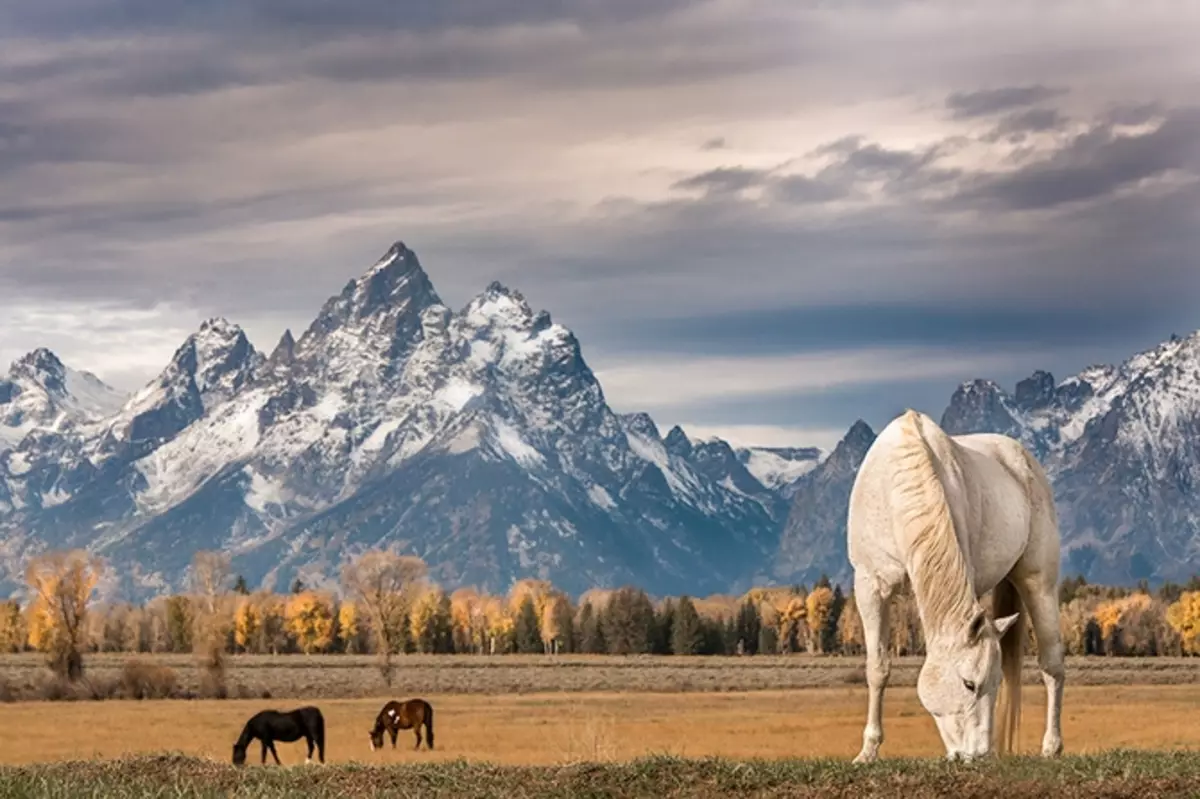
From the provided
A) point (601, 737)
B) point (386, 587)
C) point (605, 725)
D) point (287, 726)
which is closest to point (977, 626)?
point (601, 737)

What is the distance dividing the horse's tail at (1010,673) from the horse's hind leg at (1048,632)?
0.76 ft

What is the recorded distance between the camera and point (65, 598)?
11912 cm

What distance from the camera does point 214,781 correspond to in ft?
58.7

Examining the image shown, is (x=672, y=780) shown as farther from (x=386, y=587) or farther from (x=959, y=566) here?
(x=386, y=587)

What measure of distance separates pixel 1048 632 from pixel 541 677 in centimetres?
12999

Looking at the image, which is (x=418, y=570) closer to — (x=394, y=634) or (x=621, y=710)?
(x=394, y=634)

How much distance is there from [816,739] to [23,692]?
6288 cm

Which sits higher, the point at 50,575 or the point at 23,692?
the point at 50,575

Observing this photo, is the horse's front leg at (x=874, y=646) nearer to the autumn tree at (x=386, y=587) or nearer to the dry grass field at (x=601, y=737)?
the dry grass field at (x=601, y=737)

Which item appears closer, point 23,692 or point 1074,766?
point 1074,766

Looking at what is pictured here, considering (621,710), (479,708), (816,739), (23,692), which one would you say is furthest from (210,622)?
(816,739)

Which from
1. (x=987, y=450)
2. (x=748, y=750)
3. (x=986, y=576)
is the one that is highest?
(x=987, y=450)

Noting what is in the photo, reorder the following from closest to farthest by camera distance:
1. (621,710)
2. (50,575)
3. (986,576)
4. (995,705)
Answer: (995,705) < (986,576) < (621,710) < (50,575)

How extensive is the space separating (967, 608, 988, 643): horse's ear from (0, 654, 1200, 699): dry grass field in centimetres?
9490
